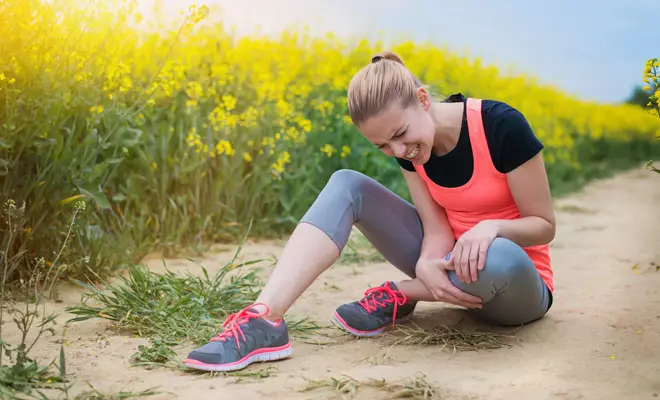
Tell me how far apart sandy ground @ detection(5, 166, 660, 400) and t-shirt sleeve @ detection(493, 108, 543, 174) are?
614 millimetres

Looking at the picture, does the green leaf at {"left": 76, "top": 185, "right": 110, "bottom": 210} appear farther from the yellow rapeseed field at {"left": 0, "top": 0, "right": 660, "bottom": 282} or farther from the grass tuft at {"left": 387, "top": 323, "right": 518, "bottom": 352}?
the grass tuft at {"left": 387, "top": 323, "right": 518, "bottom": 352}

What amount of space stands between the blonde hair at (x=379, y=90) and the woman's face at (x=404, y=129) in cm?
2

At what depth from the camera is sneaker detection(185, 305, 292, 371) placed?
2.29 metres

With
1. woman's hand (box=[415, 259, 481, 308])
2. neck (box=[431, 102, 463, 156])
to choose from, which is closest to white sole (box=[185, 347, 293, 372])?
woman's hand (box=[415, 259, 481, 308])

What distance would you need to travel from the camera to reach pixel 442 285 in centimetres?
247

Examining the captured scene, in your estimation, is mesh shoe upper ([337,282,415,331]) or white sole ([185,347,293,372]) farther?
mesh shoe upper ([337,282,415,331])

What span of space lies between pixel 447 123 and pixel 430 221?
0.38 metres

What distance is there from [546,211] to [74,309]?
173 centimetres

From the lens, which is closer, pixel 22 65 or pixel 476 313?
pixel 476 313

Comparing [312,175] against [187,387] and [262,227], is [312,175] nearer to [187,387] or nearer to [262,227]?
[262,227]

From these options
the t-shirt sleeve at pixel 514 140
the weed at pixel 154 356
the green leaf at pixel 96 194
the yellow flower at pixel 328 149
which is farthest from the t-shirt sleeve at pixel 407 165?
the yellow flower at pixel 328 149

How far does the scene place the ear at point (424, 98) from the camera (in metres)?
2.35

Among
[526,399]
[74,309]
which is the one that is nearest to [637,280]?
[526,399]

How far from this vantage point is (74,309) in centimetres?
287
